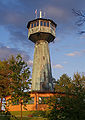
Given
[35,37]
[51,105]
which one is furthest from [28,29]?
[51,105]

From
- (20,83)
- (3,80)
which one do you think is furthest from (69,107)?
(3,80)

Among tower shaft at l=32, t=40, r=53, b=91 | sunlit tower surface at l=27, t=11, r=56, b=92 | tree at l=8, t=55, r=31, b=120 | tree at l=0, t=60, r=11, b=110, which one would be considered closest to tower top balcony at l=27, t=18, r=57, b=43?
sunlit tower surface at l=27, t=11, r=56, b=92

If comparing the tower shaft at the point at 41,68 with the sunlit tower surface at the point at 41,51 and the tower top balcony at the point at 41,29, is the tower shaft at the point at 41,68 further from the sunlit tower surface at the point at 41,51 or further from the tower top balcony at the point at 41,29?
the tower top balcony at the point at 41,29

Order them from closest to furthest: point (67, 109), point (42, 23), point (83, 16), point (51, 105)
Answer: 1. point (67, 109)
2. point (51, 105)
3. point (83, 16)
4. point (42, 23)

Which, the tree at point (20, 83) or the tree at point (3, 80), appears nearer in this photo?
the tree at point (20, 83)

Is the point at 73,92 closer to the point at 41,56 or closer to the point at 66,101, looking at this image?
the point at 66,101

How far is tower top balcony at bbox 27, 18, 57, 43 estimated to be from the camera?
3493 centimetres

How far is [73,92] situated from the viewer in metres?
5.35

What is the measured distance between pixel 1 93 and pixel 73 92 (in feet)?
89.5

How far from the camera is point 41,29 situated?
1364 inches

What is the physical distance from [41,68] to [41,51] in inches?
172

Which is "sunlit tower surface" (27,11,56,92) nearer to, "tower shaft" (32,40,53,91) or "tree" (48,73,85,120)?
"tower shaft" (32,40,53,91)

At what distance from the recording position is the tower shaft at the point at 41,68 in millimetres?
33031

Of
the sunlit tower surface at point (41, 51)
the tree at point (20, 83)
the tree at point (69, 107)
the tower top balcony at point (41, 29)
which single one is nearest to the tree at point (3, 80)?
the sunlit tower surface at point (41, 51)
